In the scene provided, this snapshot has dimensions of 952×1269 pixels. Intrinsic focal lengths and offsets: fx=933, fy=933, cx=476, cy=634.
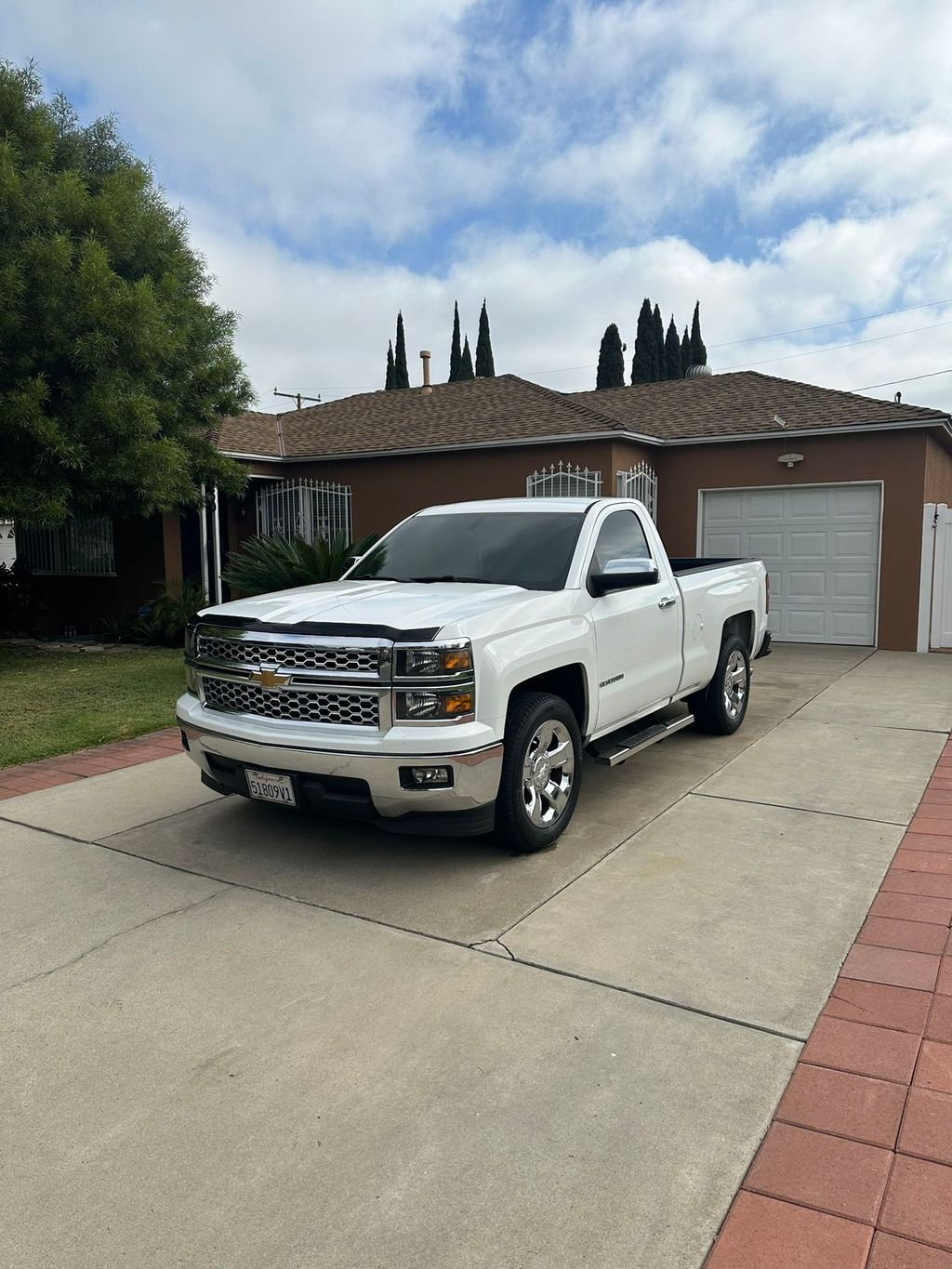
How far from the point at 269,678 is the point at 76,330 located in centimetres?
840

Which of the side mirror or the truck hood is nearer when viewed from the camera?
the truck hood

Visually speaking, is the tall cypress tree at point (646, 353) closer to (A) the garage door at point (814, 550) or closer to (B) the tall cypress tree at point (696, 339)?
(B) the tall cypress tree at point (696, 339)

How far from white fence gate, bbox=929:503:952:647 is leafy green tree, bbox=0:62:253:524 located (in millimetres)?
10831

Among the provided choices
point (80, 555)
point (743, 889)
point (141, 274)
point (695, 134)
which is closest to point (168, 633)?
point (80, 555)

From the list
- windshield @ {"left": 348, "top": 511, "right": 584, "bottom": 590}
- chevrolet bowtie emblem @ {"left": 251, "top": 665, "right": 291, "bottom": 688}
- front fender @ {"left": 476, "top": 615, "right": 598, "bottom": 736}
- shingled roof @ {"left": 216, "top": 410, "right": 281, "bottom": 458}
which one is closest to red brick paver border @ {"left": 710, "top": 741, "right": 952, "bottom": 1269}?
front fender @ {"left": 476, "top": 615, "right": 598, "bottom": 736}

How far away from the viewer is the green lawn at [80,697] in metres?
8.10

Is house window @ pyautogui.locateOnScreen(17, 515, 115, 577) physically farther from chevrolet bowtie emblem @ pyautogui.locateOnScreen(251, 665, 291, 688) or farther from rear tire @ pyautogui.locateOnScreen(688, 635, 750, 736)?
chevrolet bowtie emblem @ pyautogui.locateOnScreen(251, 665, 291, 688)

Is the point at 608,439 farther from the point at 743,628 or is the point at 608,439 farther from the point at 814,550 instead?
the point at 743,628

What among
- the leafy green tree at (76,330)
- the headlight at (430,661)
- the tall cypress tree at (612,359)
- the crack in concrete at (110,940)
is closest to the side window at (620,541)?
the headlight at (430,661)

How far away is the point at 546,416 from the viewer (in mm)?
15695

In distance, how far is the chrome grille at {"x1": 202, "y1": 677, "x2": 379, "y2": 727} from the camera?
4539 millimetres

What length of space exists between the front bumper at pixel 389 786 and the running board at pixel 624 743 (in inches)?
49.7

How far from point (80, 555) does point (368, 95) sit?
10.2 m

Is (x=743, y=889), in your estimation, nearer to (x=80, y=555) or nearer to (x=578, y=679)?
→ (x=578, y=679)
